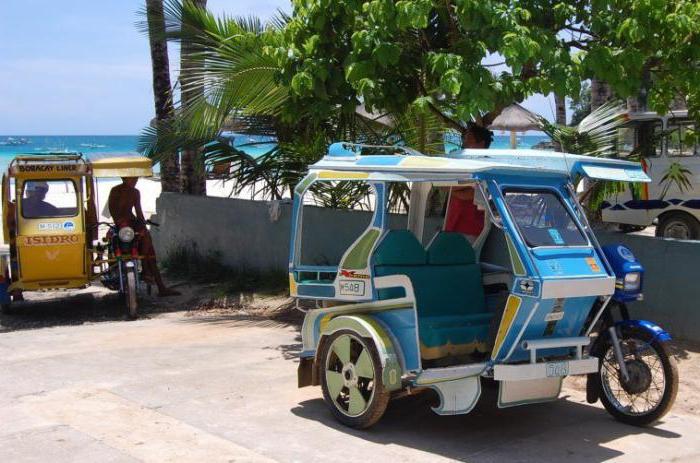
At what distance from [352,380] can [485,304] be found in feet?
4.19

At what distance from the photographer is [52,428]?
6363 millimetres

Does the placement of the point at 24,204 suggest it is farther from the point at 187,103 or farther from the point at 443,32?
the point at 443,32

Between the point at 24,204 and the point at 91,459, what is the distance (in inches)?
244

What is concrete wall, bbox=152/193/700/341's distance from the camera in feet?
26.8

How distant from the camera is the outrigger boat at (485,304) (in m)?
5.78

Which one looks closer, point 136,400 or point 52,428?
point 52,428

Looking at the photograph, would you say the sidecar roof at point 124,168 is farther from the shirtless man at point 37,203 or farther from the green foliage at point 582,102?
the green foliage at point 582,102

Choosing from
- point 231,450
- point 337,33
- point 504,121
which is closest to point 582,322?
point 231,450

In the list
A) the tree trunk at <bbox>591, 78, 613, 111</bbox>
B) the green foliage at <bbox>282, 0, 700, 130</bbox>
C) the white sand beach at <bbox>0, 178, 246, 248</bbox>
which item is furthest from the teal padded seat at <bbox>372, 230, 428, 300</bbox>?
the tree trunk at <bbox>591, 78, 613, 111</bbox>

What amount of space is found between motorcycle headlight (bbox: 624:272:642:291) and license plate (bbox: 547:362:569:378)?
72 cm

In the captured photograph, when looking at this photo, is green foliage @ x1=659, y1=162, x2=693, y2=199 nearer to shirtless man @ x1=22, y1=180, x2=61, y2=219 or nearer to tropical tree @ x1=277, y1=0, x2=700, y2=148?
tropical tree @ x1=277, y1=0, x2=700, y2=148

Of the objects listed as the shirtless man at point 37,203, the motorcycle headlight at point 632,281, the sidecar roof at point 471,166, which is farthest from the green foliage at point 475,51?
the shirtless man at point 37,203

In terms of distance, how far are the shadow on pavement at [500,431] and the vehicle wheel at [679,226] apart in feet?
28.9

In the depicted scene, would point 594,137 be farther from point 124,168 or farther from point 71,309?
point 71,309
